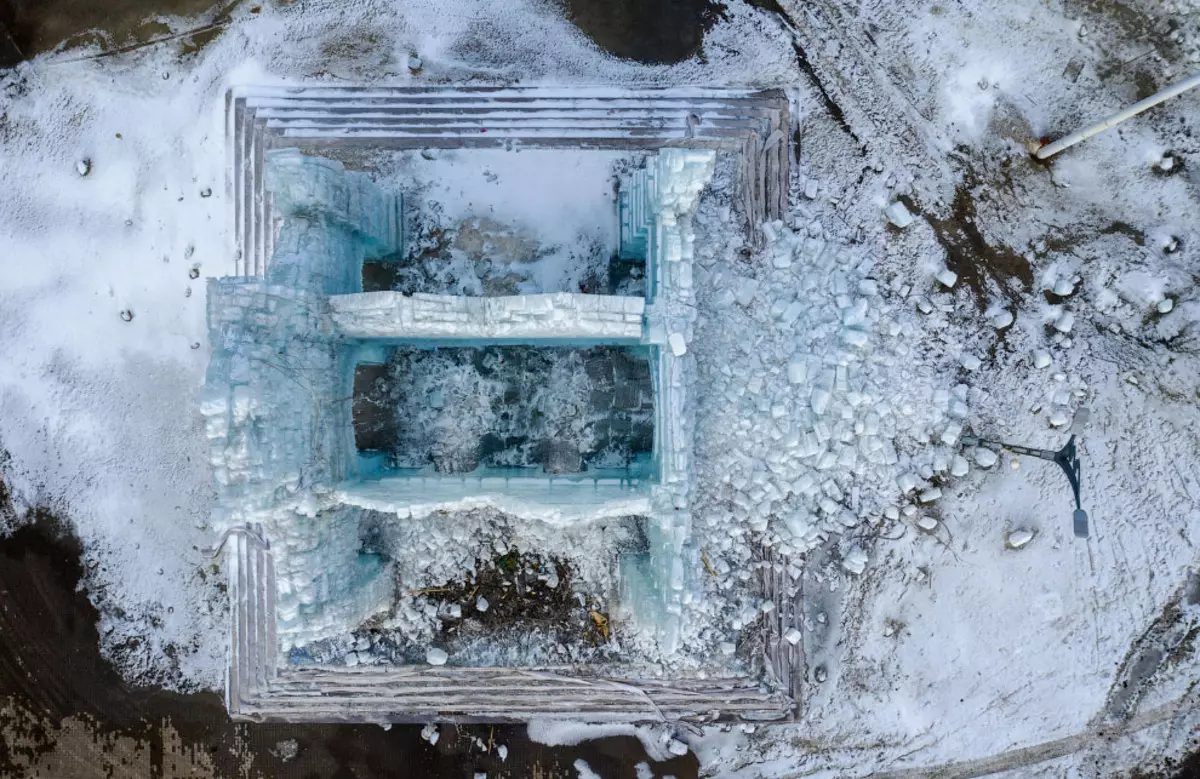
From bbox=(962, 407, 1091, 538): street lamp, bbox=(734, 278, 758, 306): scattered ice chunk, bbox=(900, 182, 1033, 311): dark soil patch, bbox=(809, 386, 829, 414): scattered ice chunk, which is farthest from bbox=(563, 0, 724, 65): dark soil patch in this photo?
bbox=(962, 407, 1091, 538): street lamp

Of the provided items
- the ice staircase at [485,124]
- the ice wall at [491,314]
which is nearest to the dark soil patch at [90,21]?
the ice staircase at [485,124]

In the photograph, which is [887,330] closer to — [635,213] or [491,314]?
[635,213]

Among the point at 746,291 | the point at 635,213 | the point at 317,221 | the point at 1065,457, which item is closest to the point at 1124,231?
the point at 1065,457

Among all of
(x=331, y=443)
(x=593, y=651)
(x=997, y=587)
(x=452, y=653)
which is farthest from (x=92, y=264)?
(x=997, y=587)

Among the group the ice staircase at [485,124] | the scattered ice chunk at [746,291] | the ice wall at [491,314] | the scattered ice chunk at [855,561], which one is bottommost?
the scattered ice chunk at [855,561]

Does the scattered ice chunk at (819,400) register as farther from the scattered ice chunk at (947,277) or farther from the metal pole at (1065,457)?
the scattered ice chunk at (947,277)
